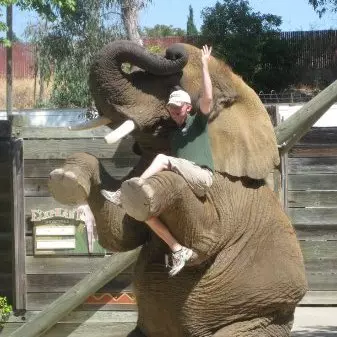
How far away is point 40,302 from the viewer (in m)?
7.86

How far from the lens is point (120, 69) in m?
4.46

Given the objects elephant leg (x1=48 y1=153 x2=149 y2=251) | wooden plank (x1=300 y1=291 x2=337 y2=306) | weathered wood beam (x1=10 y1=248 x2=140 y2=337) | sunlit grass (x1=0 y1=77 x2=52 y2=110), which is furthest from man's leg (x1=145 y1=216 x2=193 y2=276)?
sunlit grass (x1=0 y1=77 x2=52 y2=110)

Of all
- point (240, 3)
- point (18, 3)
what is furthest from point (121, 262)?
point (240, 3)

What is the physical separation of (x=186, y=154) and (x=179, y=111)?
196mm

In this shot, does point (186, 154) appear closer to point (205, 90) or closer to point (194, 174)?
point (194, 174)

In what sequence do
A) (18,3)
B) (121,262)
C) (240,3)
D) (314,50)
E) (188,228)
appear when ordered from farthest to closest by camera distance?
1. (314,50)
2. (240,3)
3. (18,3)
4. (121,262)
5. (188,228)

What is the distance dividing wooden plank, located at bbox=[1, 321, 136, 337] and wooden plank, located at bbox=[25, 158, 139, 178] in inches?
46.2

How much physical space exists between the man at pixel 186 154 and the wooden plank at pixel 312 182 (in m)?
4.48

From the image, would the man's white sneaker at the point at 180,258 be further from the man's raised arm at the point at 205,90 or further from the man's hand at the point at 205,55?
the man's hand at the point at 205,55

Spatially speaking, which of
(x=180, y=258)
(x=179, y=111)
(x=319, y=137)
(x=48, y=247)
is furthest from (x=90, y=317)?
(x=179, y=111)

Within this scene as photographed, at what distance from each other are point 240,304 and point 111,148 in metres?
3.20

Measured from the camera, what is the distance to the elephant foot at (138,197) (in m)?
4.09

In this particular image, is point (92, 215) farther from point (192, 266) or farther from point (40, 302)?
point (40, 302)

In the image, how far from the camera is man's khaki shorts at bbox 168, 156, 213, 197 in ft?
14.3
